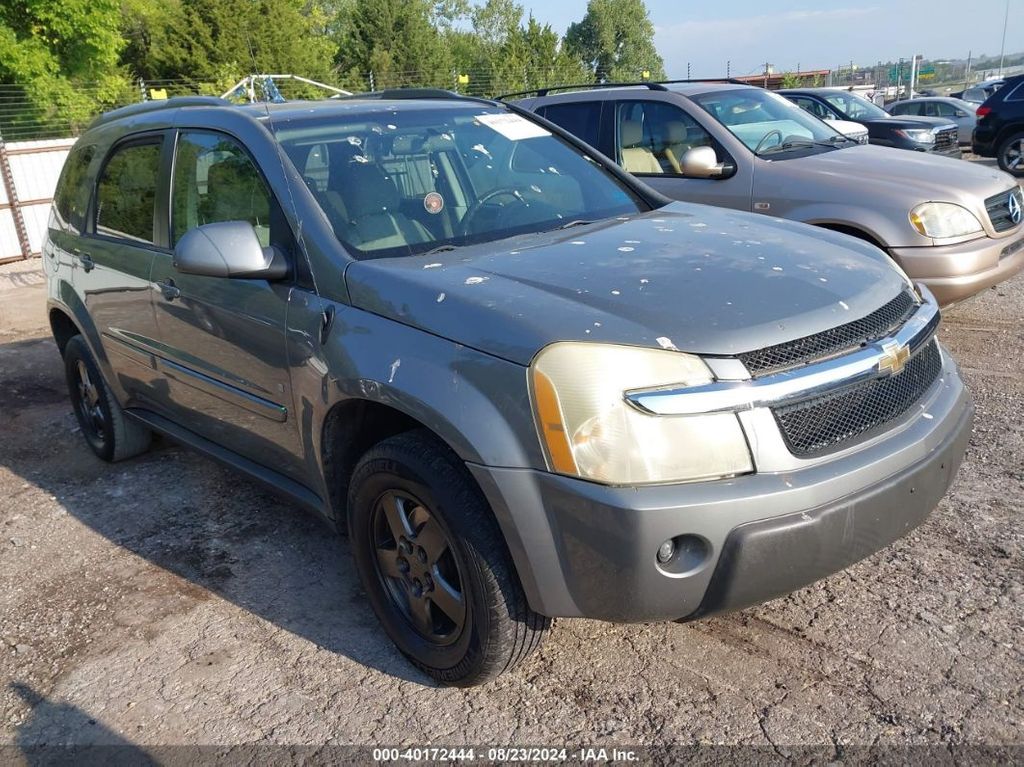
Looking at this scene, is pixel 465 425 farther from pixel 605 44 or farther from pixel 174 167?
pixel 605 44

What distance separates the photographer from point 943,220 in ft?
18.3

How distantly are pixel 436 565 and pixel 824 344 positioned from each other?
1283mm

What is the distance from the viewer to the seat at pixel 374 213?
10.2 ft

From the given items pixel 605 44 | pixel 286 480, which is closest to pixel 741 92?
pixel 286 480

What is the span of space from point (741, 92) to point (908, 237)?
7.46ft

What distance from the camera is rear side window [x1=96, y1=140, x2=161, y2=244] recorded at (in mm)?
4008

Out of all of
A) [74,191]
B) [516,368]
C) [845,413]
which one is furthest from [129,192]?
[845,413]

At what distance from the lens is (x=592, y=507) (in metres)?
2.28

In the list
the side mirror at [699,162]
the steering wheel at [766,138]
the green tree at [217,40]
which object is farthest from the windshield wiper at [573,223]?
the green tree at [217,40]

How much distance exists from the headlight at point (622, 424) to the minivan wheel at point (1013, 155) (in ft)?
49.0

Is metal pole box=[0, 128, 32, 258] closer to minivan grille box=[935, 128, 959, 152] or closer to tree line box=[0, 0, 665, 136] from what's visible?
tree line box=[0, 0, 665, 136]

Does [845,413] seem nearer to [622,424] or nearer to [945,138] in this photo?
[622,424]

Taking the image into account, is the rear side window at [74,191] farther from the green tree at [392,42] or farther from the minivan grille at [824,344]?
the green tree at [392,42]

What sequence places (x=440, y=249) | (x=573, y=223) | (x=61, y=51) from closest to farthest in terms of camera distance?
(x=440, y=249)
(x=573, y=223)
(x=61, y=51)
